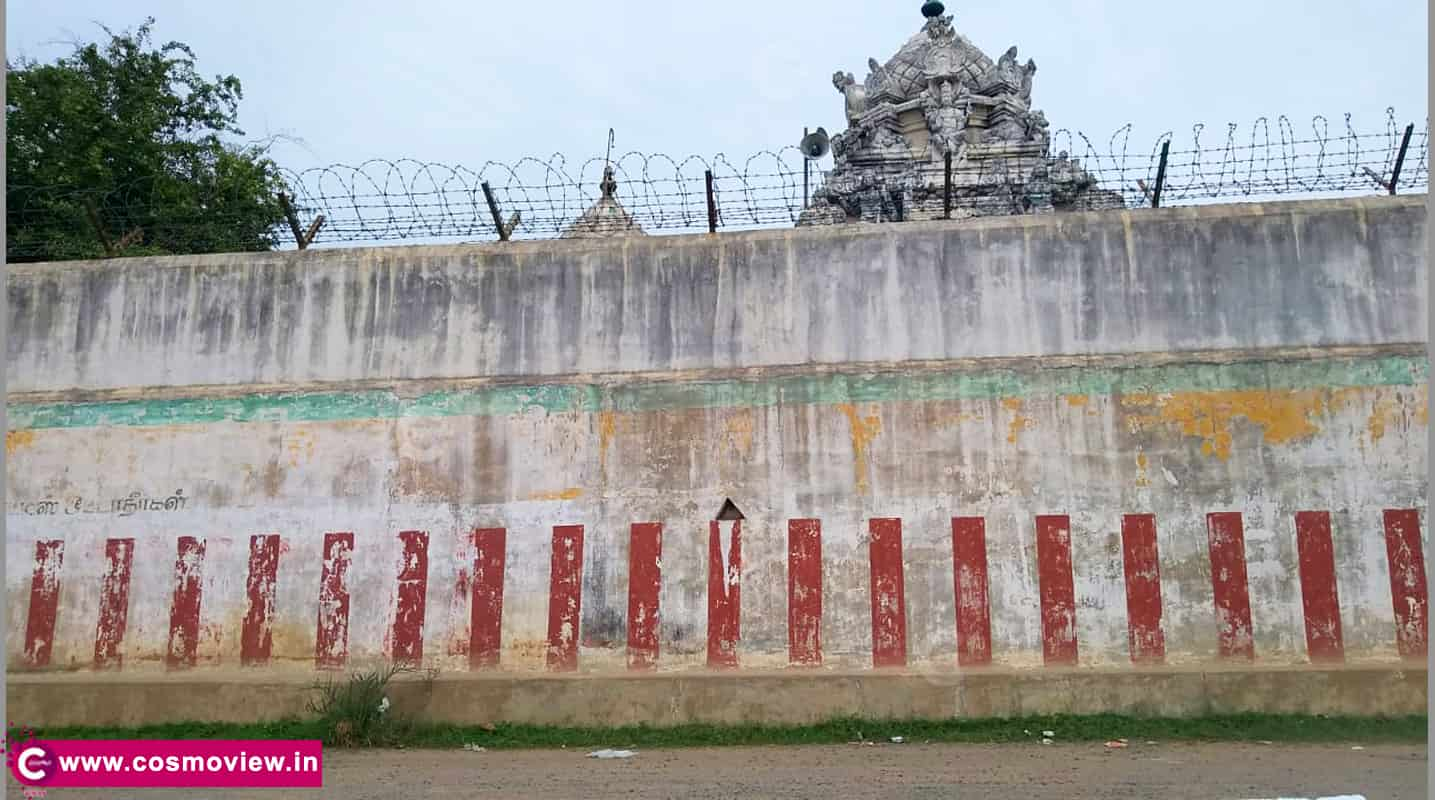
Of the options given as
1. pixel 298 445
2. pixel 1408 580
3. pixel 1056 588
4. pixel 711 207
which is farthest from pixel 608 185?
pixel 1408 580

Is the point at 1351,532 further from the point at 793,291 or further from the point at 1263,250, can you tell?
the point at 793,291

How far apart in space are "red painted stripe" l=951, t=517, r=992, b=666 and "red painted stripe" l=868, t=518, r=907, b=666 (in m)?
0.52

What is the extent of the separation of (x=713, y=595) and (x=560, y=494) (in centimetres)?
183

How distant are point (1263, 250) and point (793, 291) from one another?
15.3ft

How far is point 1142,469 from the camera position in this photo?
12.1 metres

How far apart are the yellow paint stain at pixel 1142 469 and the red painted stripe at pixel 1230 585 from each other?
2.12 feet

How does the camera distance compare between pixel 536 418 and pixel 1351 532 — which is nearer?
pixel 1351 532

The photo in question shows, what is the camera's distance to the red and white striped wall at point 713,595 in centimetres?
1169

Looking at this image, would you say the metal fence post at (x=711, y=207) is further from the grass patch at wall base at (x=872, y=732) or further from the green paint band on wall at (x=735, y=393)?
the grass patch at wall base at (x=872, y=732)

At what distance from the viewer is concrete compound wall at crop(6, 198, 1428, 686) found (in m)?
11.9

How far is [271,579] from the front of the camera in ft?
41.2

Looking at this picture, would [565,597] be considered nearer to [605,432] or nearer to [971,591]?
[605,432]

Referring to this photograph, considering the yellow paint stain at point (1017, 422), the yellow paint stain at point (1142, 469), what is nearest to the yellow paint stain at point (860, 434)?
the yellow paint stain at point (1017, 422)

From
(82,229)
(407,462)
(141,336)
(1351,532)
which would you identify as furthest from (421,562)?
(82,229)
